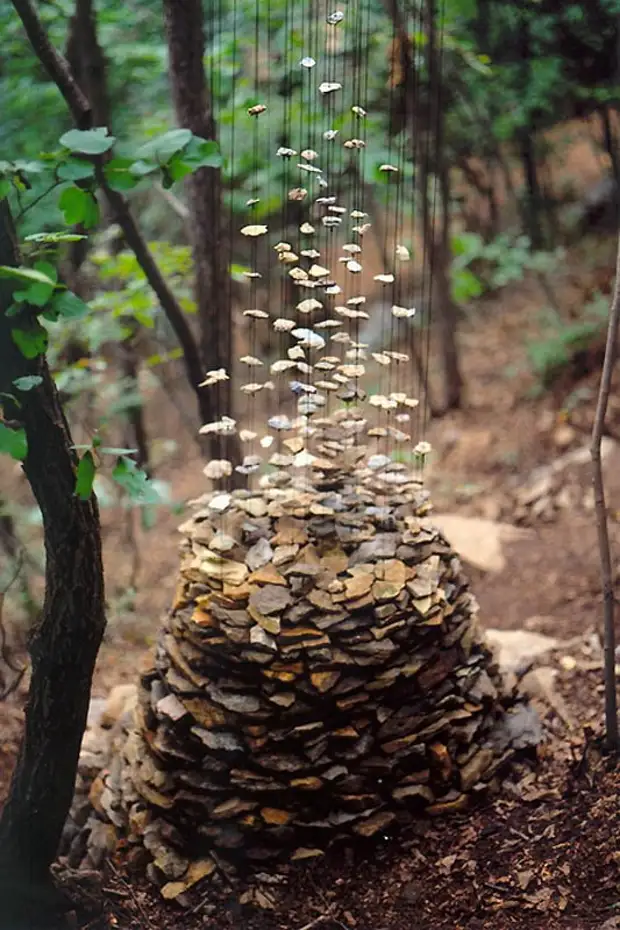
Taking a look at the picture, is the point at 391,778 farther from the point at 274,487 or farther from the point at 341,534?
the point at 274,487

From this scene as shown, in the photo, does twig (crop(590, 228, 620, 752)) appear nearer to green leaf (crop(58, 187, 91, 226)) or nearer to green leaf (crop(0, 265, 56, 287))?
green leaf (crop(58, 187, 91, 226))

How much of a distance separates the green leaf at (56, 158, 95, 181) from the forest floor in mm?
1735

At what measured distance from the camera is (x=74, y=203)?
1.50 metres

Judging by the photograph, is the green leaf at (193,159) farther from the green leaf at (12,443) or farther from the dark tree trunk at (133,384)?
the dark tree trunk at (133,384)

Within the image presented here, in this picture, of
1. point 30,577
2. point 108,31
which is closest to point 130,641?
point 30,577

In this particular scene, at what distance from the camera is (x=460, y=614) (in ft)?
7.87

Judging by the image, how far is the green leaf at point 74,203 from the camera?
59.0 inches

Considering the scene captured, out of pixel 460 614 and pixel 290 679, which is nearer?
pixel 290 679

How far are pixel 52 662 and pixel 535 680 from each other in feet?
5.25

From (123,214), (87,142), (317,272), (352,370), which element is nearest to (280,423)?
(352,370)

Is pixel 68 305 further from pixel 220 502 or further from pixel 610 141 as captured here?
pixel 610 141

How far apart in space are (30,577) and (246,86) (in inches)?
98.7

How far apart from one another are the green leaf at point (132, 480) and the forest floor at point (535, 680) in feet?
3.84

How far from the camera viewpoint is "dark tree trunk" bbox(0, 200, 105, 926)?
1.86 m
